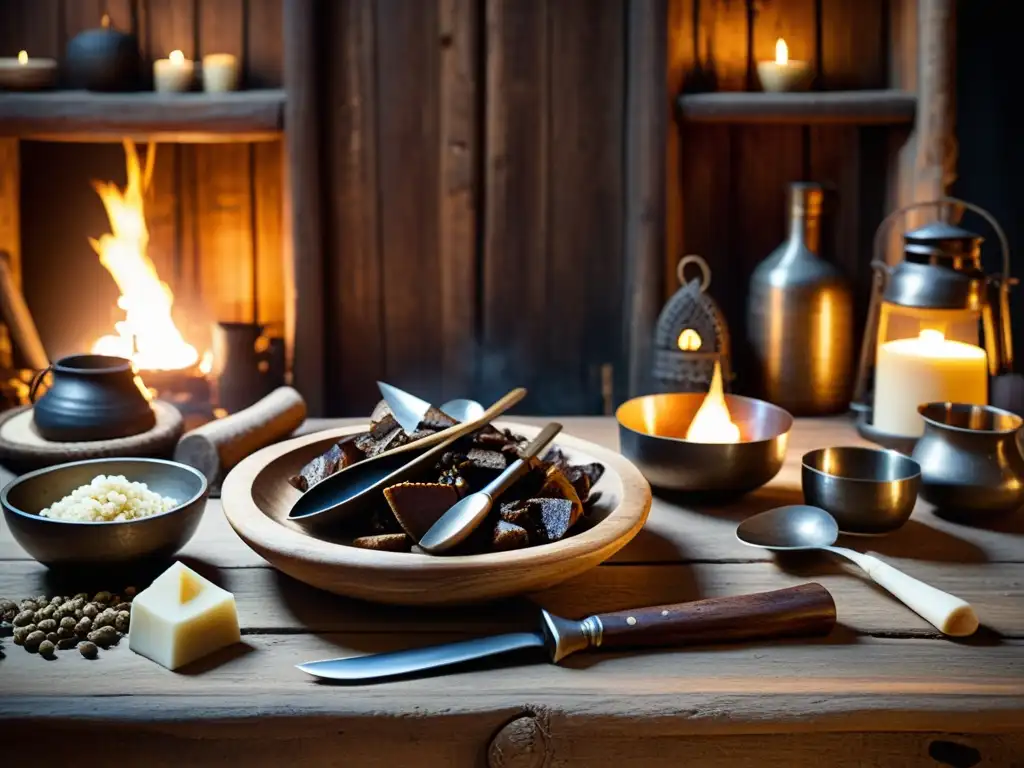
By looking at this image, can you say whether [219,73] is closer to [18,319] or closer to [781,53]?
[18,319]

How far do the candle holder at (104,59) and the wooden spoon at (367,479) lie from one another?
4.90 ft

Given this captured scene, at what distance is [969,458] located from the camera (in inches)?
70.9

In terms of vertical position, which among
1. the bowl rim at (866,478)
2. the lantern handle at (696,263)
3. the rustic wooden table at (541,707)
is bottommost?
the rustic wooden table at (541,707)

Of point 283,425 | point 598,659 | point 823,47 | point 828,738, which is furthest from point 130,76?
point 828,738

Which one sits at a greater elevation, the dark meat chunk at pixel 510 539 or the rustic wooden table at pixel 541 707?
the dark meat chunk at pixel 510 539

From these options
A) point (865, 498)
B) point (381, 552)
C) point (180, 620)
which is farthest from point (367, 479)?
point (865, 498)

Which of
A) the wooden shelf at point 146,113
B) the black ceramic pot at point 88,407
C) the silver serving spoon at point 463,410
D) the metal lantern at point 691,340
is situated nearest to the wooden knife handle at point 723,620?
the silver serving spoon at point 463,410

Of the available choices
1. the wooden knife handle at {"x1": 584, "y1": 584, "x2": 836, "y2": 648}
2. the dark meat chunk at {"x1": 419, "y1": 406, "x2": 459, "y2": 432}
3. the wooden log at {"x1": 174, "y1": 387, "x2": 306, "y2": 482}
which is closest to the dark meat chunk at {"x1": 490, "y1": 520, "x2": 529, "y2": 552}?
the wooden knife handle at {"x1": 584, "y1": 584, "x2": 836, "y2": 648}

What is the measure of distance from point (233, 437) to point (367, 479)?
0.48 m

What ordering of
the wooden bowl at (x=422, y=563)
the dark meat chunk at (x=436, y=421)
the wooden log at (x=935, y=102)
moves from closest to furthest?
the wooden bowl at (x=422, y=563) → the dark meat chunk at (x=436, y=421) → the wooden log at (x=935, y=102)

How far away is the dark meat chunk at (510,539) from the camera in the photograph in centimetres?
146

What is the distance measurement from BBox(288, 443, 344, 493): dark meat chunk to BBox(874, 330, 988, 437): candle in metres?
1.06

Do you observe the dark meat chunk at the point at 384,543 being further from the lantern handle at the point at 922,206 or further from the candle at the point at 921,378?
the lantern handle at the point at 922,206

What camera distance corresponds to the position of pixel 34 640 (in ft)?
4.53
